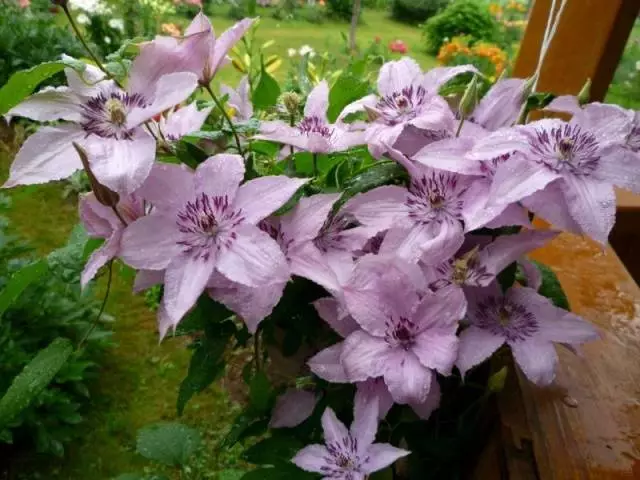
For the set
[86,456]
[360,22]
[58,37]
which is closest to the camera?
[86,456]

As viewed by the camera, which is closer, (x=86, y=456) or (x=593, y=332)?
(x=593, y=332)

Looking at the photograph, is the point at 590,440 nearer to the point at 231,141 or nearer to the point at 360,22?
the point at 231,141

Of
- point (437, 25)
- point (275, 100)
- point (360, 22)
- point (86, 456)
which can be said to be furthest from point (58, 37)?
point (275, 100)

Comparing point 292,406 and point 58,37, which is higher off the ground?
point 292,406

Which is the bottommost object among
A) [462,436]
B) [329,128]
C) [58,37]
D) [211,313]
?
[58,37]

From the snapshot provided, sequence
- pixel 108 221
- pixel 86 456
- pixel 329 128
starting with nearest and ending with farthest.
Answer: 1. pixel 108 221
2. pixel 329 128
3. pixel 86 456

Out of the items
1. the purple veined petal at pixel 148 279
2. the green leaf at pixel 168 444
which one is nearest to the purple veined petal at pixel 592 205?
the purple veined petal at pixel 148 279

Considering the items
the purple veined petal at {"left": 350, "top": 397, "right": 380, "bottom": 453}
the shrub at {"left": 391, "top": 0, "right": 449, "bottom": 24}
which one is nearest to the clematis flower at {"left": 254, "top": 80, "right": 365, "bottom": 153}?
the purple veined petal at {"left": 350, "top": 397, "right": 380, "bottom": 453}
